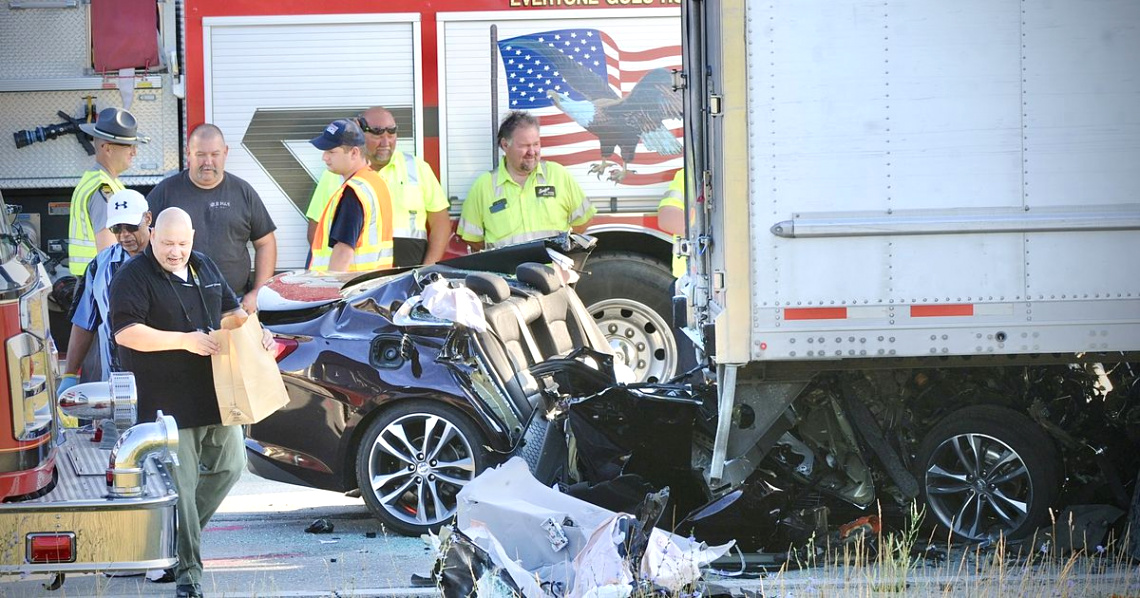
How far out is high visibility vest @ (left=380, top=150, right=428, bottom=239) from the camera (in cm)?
955

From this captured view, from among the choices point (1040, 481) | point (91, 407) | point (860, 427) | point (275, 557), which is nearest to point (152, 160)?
point (275, 557)

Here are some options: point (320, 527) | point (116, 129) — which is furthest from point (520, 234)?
point (320, 527)

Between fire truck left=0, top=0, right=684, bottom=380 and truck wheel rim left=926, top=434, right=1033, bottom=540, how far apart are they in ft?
13.5

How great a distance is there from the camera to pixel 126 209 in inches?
273

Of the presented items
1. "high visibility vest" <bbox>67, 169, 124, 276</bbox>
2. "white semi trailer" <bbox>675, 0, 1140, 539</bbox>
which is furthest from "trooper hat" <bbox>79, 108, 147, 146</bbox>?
"white semi trailer" <bbox>675, 0, 1140, 539</bbox>

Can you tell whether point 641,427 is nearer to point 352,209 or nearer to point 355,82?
point 352,209

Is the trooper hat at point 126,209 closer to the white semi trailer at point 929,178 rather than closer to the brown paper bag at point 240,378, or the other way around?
the brown paper bag at point 240,378

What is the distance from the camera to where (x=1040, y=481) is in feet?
20.6

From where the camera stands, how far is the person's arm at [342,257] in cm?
889

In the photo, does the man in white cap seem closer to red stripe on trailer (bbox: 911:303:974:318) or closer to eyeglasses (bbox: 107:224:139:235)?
eyeglasses (bbox: 107:224:139:235)

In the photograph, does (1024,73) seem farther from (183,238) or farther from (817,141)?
(183,238)

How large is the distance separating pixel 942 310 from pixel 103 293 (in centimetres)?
430

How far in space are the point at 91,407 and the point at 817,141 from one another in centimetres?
316

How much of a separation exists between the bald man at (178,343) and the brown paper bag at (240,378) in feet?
0.20
